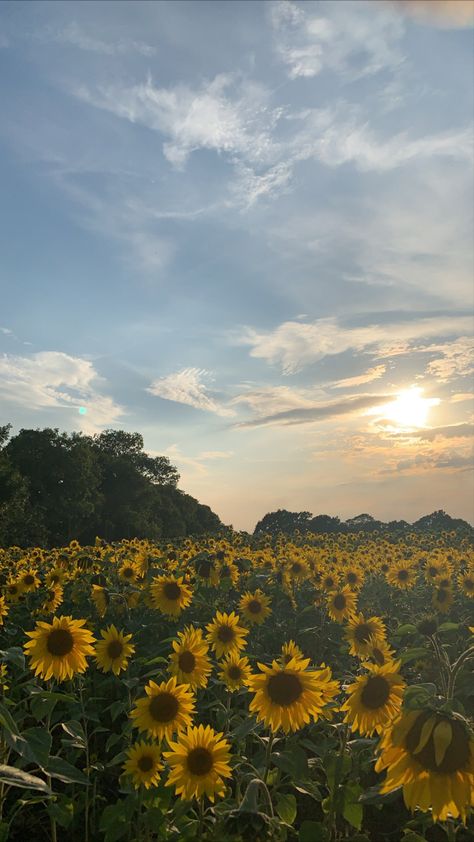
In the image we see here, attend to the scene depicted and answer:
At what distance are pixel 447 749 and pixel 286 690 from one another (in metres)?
1.61

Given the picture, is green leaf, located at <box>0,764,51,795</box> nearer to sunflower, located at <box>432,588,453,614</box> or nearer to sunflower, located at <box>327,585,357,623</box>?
sunflower, located at <box>327,585,357,623</box>

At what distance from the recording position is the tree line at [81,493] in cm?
4628

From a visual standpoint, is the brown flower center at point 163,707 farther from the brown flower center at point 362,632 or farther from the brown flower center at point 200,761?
the brown flower center at point 362,632

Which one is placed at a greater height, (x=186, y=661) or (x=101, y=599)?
(x=101, y=599)

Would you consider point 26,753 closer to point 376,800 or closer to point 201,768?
point 201,768

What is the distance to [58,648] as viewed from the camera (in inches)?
199

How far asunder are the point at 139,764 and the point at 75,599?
6301mm

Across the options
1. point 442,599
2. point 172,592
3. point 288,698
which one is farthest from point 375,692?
point 442,599

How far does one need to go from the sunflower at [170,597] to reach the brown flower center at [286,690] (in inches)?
175

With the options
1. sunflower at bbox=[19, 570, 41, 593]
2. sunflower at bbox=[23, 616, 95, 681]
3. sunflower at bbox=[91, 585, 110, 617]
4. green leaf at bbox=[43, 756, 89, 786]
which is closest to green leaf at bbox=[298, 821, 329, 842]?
green leaf at bbox=[43, 756, 89, 786]

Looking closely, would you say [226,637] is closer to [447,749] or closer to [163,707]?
[163,707]

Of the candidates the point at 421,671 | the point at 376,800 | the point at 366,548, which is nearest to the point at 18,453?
the point at 366,548

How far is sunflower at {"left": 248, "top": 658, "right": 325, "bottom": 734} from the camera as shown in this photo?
12.3 feet

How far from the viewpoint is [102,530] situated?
189 ft
